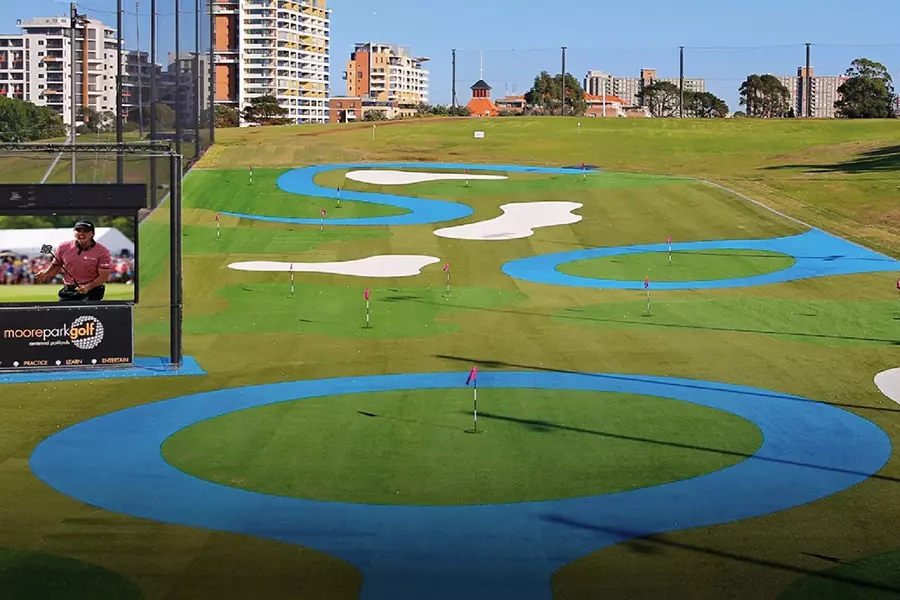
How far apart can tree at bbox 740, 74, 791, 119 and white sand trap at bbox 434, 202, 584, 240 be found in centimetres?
10096

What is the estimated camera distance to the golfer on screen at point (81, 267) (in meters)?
25.5

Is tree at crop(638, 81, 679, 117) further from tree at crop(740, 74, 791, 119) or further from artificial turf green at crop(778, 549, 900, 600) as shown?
artificial turf green at crop(778, 549, 900, 600)

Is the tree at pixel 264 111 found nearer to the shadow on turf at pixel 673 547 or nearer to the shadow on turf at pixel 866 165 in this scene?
the shadow on turf at pixel 866 165

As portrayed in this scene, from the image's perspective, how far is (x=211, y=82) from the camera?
196 feet

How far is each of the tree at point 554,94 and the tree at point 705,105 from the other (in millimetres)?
14637

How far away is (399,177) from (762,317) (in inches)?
1117

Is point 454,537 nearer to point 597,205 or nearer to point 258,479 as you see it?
point 258,479

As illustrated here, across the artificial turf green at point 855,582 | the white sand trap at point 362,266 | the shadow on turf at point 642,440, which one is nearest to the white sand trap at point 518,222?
the white sand trap at point 362,266

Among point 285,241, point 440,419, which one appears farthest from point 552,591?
point 285,241

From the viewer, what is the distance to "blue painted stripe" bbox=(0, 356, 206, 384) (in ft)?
86.7

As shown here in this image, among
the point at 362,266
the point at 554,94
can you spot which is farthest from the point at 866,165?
the point at 554,94

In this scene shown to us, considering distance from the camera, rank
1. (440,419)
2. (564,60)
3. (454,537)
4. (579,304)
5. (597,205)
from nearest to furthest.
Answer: (454,537) < (440,419) < (579,304) < (597,205) < (564,60)

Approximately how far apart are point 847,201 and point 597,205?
11.5 metres

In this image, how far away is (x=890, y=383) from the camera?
1011 inches
